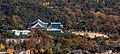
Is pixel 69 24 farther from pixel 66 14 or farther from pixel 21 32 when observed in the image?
pixel 21 32

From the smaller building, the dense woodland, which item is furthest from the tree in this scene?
the smaller building

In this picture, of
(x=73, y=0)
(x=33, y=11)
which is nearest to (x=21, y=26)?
(x=33, y=11)

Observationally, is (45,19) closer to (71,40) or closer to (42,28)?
(42,28)

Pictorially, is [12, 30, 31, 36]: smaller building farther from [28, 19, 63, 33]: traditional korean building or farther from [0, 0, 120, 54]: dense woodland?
[28, 19, 63, 33]: traditional korean building

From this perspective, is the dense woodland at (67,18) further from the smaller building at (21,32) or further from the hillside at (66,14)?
the smaller building at (21,32)

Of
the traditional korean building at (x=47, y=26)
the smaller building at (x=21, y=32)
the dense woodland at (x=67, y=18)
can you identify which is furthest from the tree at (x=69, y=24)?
the smaller building at (x=21, y=32)

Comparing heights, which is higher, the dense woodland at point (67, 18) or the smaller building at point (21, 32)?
the smaller building at point (21, 32)

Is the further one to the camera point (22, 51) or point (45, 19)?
point (45, 19)
